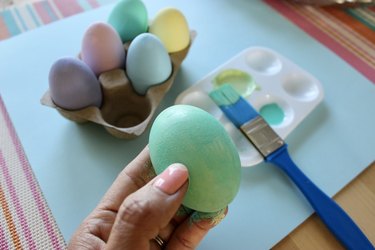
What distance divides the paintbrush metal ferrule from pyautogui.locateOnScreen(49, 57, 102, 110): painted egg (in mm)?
244

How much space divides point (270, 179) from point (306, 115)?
0.45 ft

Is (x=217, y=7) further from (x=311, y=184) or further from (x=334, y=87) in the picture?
(x=311, y=184)

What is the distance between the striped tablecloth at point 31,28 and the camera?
0.46 m

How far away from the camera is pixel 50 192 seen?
0.49 meters

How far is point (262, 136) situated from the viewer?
0.52m

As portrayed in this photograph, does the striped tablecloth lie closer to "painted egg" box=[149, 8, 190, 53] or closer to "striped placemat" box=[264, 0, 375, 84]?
"striped placemat" box=[264, 0, 375, 84]

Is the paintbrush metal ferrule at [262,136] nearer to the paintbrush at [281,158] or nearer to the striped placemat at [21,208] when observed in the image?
the paintbrush at [281,158]

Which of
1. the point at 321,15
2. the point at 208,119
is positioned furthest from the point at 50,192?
the point at 321,15

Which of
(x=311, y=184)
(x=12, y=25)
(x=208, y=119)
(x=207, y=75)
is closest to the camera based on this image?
(x=208, y=119)

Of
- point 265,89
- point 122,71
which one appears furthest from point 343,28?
point 122,71

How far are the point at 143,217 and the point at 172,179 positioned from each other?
0.14 ft

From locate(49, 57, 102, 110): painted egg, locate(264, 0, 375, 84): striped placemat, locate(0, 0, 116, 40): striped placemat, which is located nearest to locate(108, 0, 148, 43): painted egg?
locate(49, 57, 102, 110): painted egg

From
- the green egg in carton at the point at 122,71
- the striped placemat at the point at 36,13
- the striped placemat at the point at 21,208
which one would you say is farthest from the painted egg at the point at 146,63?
the striped placemat at the point at 36,13

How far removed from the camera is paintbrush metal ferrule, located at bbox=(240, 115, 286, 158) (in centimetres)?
51
